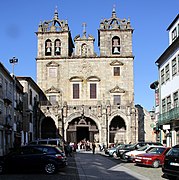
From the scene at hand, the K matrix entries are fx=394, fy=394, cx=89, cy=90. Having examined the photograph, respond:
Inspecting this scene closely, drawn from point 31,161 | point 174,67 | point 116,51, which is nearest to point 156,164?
point 31,161

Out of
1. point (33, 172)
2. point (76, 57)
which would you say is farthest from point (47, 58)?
point (33, 172)

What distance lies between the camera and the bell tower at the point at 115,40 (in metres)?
56.9

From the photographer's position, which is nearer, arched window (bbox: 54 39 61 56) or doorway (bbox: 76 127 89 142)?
doorway (bbox: 76 127 89 142)

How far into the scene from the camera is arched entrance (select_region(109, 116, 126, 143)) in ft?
180

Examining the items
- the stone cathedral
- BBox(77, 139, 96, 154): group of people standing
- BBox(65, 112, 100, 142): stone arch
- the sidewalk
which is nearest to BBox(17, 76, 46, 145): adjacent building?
the stone cathedral

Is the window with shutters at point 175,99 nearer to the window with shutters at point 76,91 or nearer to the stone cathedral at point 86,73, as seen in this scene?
the stone cathedral at point 86,73

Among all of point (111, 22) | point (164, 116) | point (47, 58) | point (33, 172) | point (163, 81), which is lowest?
point (33, 172)

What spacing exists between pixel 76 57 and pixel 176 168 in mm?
42519

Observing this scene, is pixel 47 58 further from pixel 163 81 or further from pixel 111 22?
pixel 163 81

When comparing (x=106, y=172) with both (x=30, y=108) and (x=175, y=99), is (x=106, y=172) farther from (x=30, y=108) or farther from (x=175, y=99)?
(x=30, y=108)

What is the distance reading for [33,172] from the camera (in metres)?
19.7

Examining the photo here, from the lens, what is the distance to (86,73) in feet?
188

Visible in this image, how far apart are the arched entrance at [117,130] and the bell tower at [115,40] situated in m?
9.58

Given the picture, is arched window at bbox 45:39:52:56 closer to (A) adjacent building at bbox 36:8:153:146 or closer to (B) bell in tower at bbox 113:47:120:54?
(A) adjacent building at bbox 36:8:153:146
